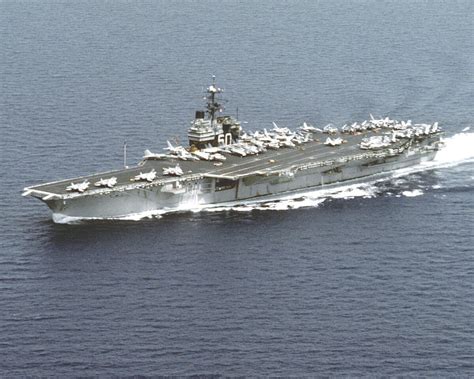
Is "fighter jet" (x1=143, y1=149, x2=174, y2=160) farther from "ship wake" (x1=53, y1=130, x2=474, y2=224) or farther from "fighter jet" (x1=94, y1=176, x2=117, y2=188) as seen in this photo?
"fighter jet" (x1=94, y1=176, x2=117, y2=188)

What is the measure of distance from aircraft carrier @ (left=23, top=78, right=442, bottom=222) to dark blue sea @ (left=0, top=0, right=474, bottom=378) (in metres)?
1.91

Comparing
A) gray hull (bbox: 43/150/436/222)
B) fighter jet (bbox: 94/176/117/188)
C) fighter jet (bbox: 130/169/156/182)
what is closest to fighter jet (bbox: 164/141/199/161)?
gray hull (bbox: 43/150/436/222)

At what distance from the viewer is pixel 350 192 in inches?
3398

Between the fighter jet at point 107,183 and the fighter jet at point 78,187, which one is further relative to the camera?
the fighter jet at point 107,183

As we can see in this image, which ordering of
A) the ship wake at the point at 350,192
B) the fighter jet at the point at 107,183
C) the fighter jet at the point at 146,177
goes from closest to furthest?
the fighter jet at the point at 107,183 < the fighter jet at the point at 146,177 < the ship wake at the point at 350,192

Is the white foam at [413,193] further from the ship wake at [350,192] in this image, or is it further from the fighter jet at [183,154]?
the fighter jet at [183,154]

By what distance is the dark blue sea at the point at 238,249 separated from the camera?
178 ft

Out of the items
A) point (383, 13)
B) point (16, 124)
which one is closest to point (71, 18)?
point (383, 13)

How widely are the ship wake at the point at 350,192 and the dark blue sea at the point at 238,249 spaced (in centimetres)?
36

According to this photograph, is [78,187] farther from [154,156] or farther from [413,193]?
[413,193]

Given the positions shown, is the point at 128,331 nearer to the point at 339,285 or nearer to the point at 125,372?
the point at 125,372

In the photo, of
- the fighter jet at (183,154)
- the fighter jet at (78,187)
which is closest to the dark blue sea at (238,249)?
the fighter jet at (78,187)

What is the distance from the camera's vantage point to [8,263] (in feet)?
216

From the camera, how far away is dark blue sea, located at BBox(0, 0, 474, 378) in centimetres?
5416
